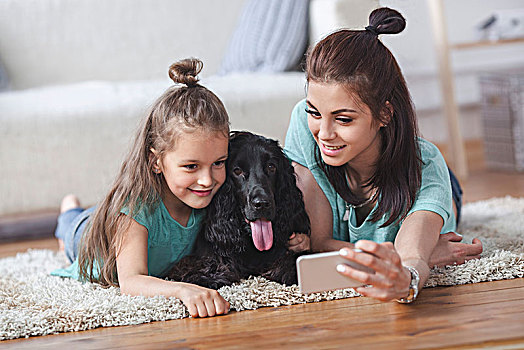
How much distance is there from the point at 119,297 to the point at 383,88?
67cm

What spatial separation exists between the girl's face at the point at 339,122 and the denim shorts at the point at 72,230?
0.66 meters

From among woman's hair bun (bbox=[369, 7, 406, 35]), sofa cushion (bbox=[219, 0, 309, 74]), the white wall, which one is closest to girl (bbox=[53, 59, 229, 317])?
woman's hair bun (bbox=[369, 7, 406, 35])

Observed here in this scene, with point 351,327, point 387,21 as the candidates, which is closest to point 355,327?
point 351,327

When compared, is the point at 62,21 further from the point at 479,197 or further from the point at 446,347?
the point at 446,347

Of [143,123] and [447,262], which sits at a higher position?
[143,123]

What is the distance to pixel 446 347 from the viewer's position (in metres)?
0.91

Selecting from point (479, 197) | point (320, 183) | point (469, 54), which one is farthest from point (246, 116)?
point (469, 54)

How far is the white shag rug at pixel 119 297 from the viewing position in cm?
115

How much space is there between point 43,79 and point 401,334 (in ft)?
7.00

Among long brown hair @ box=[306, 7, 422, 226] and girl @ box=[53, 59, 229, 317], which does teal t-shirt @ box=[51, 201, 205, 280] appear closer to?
girl @ box=[53, 59, 229, 317]

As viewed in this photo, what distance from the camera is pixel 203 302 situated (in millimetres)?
1166

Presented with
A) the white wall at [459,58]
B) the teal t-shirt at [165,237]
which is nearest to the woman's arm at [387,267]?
the teal t-shirt at [165,237]

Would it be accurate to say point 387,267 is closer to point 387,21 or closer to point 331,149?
point 331,149

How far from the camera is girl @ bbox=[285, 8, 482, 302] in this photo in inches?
49.3
